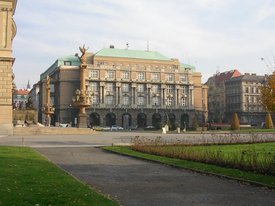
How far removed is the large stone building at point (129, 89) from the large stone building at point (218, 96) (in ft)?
35.7

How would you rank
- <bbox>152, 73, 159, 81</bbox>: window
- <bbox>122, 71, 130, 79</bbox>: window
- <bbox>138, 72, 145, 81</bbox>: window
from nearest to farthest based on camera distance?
<bbox>122, 71, 130, 79</bbox>: window → <bbox>138, 72, 145, 81</bbox>: window → <bbox>152, 73, 159, 81</bbox>: window

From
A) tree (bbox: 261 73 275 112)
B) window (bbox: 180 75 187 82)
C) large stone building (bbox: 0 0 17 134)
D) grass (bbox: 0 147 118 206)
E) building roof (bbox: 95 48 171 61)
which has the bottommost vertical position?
grass (bbox: 0 147 118 206)

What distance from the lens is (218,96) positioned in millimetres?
161250

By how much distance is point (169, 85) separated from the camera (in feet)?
479

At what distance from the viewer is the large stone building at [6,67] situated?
179 ft

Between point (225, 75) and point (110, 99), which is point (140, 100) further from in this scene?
point (225, 75)

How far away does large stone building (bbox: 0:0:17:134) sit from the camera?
54.5 m

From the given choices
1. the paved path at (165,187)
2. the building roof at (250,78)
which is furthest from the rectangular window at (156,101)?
the paved path at (165,187)

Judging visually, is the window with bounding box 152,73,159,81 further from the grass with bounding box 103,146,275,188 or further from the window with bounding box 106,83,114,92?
the grass with bounding box 103,146,275,188

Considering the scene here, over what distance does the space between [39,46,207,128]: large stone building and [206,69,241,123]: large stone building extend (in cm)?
1087

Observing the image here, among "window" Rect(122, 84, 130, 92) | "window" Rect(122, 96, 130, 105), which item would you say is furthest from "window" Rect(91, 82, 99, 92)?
"window" Rect(122, 96, 130, 105)

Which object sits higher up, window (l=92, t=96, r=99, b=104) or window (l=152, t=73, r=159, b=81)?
window (l=152, t=73, r=159, b=81)

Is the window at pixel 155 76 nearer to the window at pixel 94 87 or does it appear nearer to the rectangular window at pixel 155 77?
the rectangular window at pixel 155 77

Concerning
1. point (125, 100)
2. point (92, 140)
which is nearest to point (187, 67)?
point (125, 100)
